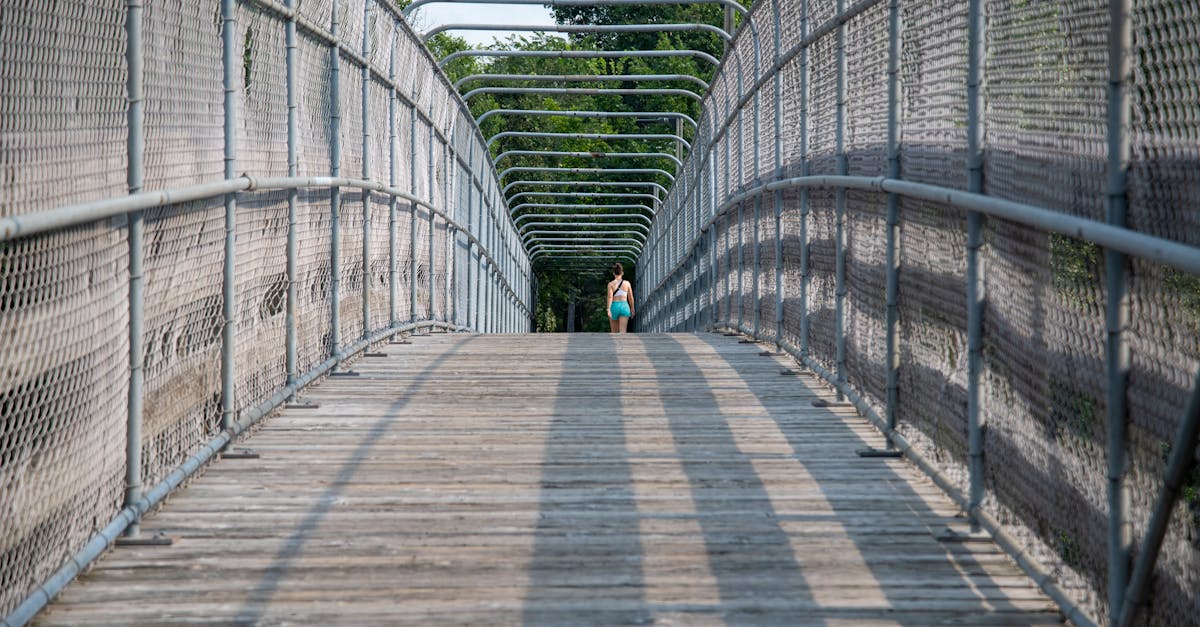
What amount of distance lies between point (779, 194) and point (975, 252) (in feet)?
15.2

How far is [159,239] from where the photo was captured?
4.72 m

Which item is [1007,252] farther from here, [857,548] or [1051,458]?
[857,548]

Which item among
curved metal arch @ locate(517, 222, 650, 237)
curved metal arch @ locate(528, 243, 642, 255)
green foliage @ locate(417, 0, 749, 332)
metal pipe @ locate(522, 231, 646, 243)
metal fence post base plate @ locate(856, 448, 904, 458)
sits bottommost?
metal fence post base plate @ locate(856, 448, 904, 458)

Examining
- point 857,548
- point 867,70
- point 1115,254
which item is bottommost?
point 857,548

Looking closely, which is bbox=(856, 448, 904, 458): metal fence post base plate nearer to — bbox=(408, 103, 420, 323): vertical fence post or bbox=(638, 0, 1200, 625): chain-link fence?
bbox=(638, 0, 1200, 625): chain-link fence

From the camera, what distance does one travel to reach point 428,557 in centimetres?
431

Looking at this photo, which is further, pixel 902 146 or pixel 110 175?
pixel 902 146

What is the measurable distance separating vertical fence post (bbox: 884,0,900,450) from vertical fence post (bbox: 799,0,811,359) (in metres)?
2.08

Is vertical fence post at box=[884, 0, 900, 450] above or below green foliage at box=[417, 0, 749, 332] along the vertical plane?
below

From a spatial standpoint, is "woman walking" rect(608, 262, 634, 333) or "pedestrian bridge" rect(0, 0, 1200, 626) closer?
"pedestrian bridge" rect(0, 0, 1200, 626)

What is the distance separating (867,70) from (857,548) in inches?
111

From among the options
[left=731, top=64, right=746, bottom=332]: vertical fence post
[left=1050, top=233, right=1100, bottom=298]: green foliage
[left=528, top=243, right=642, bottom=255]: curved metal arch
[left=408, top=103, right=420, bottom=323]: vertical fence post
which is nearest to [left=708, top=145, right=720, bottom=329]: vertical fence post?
[left=731, top=64, right=746, bottom=332]: vertical fence post

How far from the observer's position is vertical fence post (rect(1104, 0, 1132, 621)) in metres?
3.22

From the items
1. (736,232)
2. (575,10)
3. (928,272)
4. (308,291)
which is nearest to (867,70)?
(928,272)
